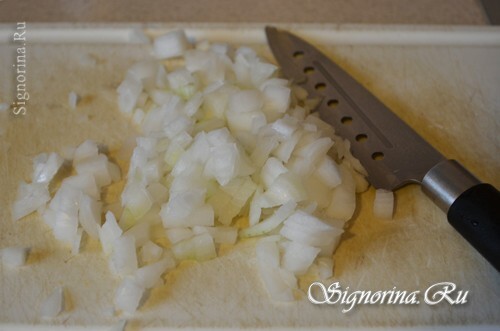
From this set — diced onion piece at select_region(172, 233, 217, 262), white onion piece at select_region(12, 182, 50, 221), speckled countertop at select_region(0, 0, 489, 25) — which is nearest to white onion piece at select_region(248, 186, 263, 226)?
diced onion piece at select_region(172, 233, 217, 262)

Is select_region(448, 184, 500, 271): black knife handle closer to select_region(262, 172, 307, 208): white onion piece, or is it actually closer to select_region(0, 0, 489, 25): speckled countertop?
select_region(262, 172, 307, 208): white onion piece

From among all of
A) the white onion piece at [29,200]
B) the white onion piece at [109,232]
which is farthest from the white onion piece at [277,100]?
the white onion piece at [29,200]

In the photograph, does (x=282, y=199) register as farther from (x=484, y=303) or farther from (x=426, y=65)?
(x=426, y=65)

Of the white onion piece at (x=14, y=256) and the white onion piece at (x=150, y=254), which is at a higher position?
the white onion piece at (x=14, y=256)

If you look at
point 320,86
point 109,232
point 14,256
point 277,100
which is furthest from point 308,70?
point 14,256

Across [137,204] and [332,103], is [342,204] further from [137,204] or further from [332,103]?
[137,204]

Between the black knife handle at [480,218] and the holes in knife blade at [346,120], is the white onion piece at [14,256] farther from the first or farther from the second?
the black knife handle at [480,218]
